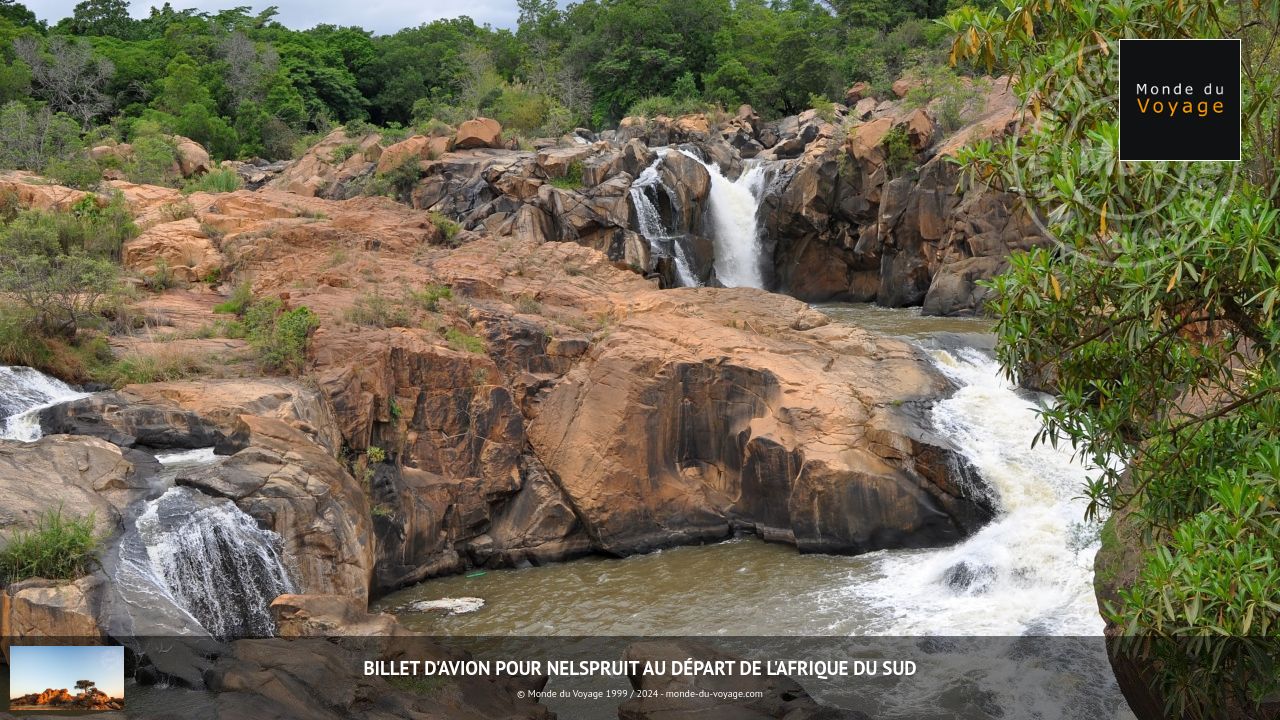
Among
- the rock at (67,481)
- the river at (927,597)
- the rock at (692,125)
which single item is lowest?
the river at (927,597)

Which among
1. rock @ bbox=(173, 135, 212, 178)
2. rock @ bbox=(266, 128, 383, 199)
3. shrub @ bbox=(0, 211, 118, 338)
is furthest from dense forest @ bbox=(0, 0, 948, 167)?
shrub @ bbox=(0, 211, 118, 338)

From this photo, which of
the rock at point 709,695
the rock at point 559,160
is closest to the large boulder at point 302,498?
the rock at point 709,695

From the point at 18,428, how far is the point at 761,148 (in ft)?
92.0

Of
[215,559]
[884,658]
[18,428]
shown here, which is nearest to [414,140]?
[18,428]

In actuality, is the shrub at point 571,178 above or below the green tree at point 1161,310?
above

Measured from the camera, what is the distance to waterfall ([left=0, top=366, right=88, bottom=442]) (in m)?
13.2

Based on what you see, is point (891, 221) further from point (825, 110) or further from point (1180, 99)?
point (1180, 99)

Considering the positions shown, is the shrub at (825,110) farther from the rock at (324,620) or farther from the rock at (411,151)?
the rock at (324,620)

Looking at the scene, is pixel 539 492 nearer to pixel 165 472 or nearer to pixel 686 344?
pixel 686 344

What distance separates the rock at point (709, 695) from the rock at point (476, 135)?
22358 millimetres

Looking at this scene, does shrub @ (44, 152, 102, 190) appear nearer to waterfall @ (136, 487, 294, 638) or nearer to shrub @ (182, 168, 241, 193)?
shrub @ (182, 168, 241, 193)

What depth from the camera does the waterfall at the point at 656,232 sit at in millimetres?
27781

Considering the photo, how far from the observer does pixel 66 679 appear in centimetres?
870

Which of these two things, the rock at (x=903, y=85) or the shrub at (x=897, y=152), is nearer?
the shrub at (x=897, y=152)
